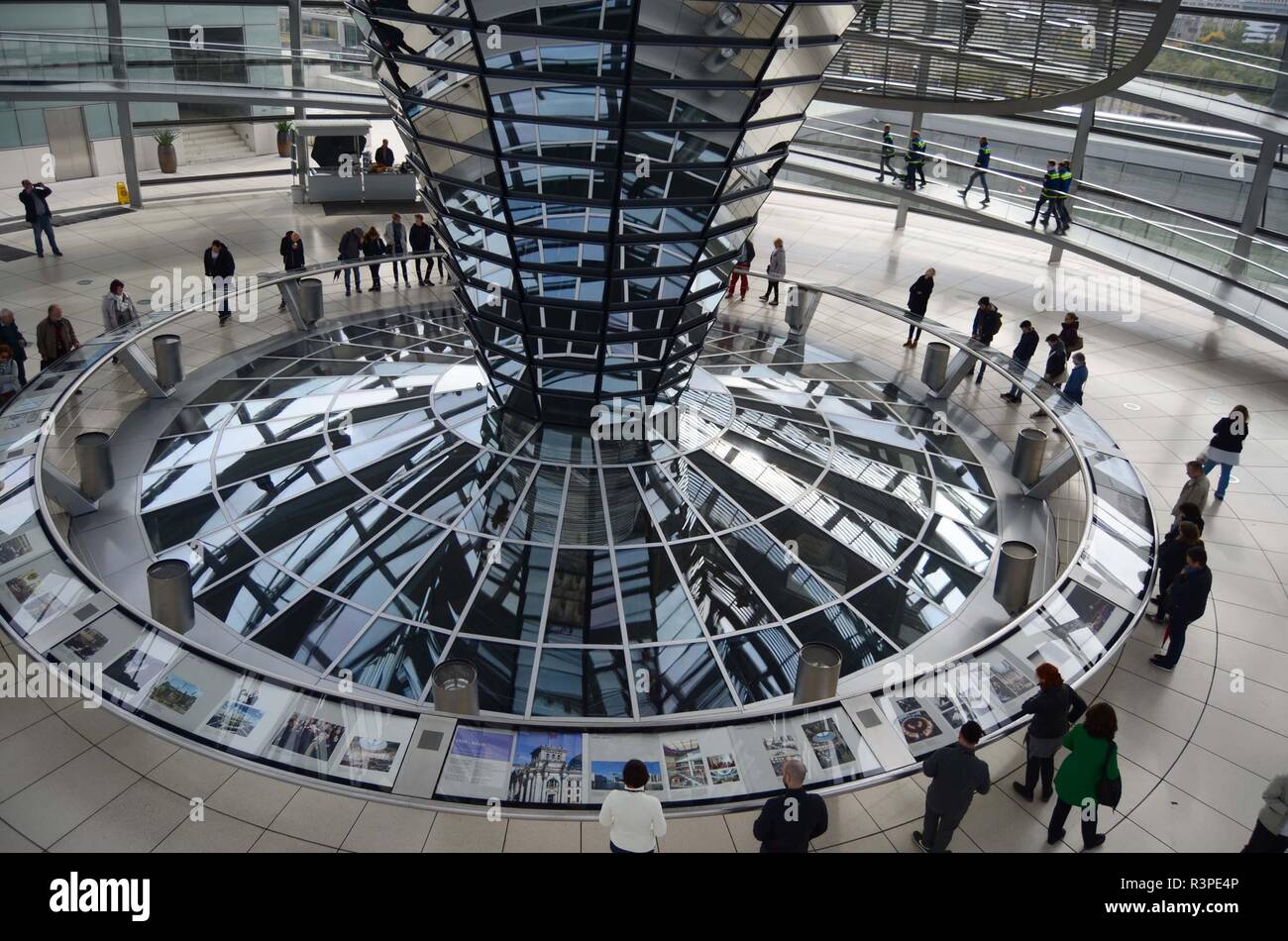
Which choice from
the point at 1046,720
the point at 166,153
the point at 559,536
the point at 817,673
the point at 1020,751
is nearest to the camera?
the point at 1046,720

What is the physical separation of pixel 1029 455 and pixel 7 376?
1571 centimetres

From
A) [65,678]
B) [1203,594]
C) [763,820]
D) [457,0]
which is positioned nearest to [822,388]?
[1203,594]

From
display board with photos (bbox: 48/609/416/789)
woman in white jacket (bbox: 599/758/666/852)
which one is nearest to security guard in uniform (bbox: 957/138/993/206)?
display board with photos (bbox: 48/609/416/789)

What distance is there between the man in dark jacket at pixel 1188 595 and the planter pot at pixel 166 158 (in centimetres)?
3140

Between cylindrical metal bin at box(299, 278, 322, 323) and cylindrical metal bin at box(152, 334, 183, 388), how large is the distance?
121 inches

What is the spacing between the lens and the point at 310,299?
20375 millimetres

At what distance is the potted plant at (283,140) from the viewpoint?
35500 mm

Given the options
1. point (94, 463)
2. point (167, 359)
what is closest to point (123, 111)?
point (167, 359)

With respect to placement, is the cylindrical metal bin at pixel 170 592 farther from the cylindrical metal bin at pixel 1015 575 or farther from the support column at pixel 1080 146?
the support column at pixel 1080 146

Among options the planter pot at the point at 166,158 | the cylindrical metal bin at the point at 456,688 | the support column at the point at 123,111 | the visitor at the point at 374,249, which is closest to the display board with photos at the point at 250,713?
the cylindrical metal bin at the point at 456,688

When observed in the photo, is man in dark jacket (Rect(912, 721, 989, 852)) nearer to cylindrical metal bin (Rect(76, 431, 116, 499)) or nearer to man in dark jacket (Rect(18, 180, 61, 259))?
cylindrical metal bin (Rect(76, 431, 116, 499))

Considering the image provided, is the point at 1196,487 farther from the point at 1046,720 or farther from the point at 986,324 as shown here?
the point at 986,324

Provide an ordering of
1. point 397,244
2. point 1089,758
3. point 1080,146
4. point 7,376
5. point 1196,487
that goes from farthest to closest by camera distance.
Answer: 1. point 1080,146
2. point 397,244
3. point 7,376
4. point 1196,487
5. point 1089,758
